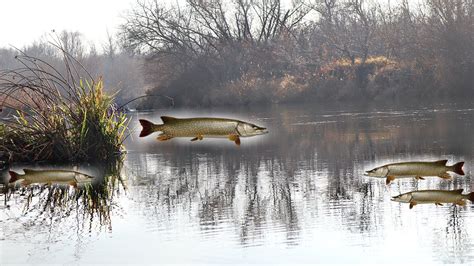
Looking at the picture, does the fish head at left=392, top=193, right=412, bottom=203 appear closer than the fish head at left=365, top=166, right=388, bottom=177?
No

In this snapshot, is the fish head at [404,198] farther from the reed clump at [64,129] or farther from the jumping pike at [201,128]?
the reed clump at [64,129]

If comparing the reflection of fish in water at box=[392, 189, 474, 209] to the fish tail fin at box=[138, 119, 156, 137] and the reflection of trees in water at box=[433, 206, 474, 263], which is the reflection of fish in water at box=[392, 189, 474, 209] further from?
the fish tail fin at box=[138, 119, 156, 137]

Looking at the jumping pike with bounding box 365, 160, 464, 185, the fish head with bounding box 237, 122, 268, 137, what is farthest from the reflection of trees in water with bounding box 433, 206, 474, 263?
the fish head with bounding box 237, 122, 268, 137

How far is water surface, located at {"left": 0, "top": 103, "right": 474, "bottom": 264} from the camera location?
7.78m

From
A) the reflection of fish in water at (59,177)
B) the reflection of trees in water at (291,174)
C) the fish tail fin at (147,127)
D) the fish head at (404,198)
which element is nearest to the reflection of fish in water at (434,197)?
the fish head at (404,198)

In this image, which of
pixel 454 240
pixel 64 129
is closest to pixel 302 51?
pixel 64 129

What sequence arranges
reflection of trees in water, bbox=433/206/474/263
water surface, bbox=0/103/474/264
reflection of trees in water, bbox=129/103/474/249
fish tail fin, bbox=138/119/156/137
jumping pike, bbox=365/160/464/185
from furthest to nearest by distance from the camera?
reflection of trees in water, bbox=129/103/474/249 → water surface, bbox=0/103/474/264 → reflection of trees in water, bbox=433/206/474/263 → jumping pike, bbox=365/160/464/185 → fish tail fin, bbox=138/119/156/137

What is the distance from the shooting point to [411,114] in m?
31.5

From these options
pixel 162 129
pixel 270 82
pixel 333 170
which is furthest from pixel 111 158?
pixel 270 82

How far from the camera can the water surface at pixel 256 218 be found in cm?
778

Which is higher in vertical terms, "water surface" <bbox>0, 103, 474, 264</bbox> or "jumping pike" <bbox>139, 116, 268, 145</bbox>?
"jumping pike" <bbox>139, 116, 268, 145</bbox>

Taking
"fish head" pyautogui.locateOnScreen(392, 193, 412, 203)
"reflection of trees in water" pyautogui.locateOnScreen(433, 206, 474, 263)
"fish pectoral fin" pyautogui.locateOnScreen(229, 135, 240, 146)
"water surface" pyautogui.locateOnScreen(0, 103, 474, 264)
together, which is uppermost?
"fish pectoral fin" pyautogui.locateOnScreen(229, 135, 240, 146)

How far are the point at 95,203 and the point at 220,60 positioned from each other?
1991 inches

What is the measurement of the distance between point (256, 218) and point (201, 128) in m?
5.34
